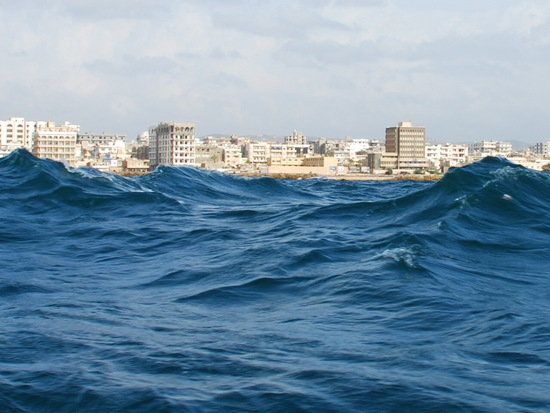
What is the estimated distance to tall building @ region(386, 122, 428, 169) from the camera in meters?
154

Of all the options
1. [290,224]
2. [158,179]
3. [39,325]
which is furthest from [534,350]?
[158,179]

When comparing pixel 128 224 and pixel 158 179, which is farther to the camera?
pixel 158 179

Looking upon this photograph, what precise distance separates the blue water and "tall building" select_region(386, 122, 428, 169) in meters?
132

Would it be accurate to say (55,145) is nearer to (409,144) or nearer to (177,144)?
(177,144)

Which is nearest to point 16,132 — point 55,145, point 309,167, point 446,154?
point 55,145

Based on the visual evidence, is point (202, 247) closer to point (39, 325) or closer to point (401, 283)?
point (401, 283)

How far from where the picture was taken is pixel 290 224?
20.9 metres

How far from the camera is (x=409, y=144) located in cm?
15875

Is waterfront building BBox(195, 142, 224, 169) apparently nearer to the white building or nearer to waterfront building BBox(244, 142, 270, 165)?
waterfront building BBox(244, 142, 270, 165)

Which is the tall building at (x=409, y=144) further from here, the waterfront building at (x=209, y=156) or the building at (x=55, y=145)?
the building at (x=55, y=145)

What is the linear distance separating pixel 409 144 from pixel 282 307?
149 metres

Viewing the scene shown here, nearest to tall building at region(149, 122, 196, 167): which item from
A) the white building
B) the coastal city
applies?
the coastal city

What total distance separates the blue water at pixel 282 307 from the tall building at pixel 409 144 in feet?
435

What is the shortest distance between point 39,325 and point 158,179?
962 inches
